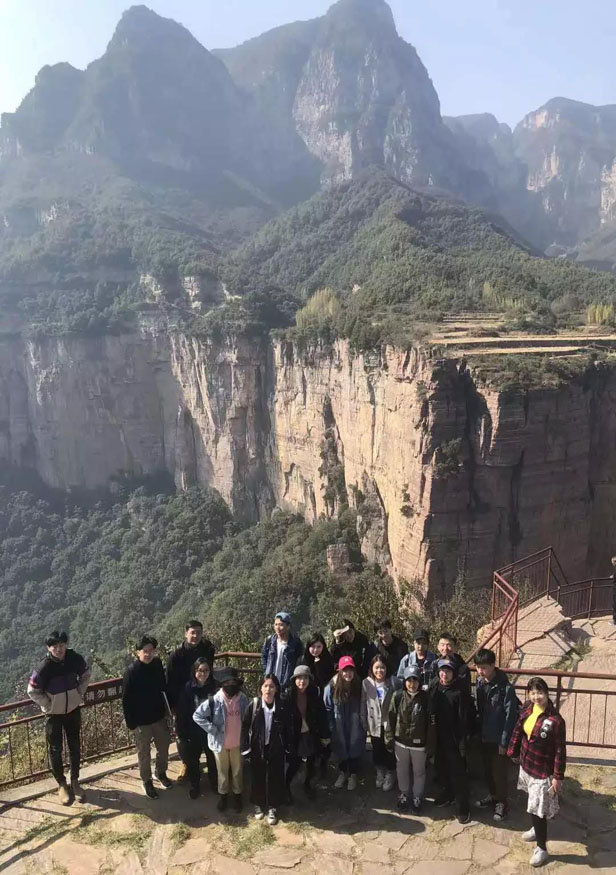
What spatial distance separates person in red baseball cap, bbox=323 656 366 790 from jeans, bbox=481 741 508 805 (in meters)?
1.37

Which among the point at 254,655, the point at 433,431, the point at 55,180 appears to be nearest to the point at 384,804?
the point at 254,655

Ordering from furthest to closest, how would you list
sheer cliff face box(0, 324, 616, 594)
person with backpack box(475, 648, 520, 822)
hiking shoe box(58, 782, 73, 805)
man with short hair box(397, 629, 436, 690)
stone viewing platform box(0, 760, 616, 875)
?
1. sheer cliff face box(0, 324, 616, 594)
2. hiking shoe box(58, 782, 73, 805)
3. man with short hair box(397, 629, 436, 690)
4. person with backpack box(475, 648, 520, 822)
5. stone viewing platform box(0, 760, 616, 875)

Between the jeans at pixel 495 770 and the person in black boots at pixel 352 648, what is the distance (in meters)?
1.57

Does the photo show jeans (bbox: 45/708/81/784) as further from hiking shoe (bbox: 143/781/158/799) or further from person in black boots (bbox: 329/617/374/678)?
person in black boots (bbox: 329/617/374/678)

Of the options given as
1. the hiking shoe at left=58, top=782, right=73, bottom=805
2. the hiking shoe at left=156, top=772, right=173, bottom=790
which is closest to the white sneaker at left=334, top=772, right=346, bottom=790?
the hiking shoe at left=156, top=772, right=173, bottom=790

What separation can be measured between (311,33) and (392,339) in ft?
494

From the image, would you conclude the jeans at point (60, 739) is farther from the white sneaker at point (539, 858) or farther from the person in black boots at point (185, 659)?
the white sneaker at point (539, 858)

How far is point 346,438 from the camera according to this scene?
37250 millimetres

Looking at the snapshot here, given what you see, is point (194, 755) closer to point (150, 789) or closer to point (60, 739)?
point (150, 789)

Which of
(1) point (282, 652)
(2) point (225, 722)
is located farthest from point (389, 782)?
(2) point (225, 722)

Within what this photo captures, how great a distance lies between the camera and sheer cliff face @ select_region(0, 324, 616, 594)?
83.3 feet

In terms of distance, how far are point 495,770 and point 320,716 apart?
192 cm

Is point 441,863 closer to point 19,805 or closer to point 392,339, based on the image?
point 19,805

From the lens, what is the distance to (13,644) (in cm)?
4222
